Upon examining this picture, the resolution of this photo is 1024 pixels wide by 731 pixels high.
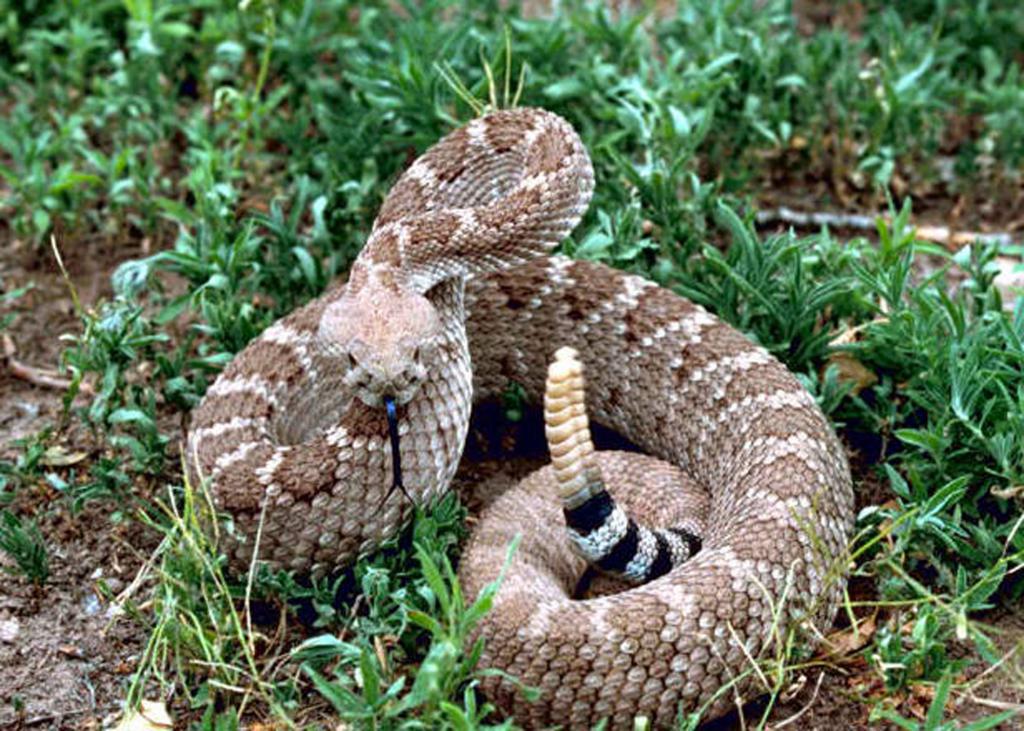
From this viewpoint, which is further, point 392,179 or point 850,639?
point 392,179

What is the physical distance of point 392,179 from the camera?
6941 millimetres

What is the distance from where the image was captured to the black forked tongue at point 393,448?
5.00 meters

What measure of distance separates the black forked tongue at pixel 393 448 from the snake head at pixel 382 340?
0.05m

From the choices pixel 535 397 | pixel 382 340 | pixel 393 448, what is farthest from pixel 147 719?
pixel 535 397

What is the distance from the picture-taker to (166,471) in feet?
19.1

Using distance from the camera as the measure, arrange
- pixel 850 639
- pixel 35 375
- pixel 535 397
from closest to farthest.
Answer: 1. pixel 850 639
2. pixel 535 397
3. pixel 35 375

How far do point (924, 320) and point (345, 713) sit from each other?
2.69 metres

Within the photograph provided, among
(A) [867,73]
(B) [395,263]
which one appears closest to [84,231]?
(B) [395,263]

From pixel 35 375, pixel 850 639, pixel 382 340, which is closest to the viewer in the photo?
pixel 850 639

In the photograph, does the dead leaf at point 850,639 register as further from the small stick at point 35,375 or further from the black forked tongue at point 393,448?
the small stick at point 35,375

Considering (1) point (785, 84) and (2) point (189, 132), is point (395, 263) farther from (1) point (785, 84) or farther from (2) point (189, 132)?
(1) point (785, 84)

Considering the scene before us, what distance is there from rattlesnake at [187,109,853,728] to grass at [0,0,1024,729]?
0.60ft

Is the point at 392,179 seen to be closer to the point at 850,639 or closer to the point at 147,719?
the point at 147,719

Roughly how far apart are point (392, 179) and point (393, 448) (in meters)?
2.24
